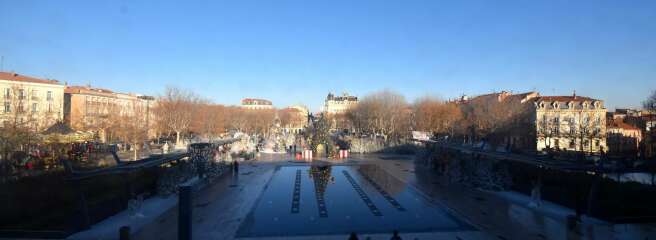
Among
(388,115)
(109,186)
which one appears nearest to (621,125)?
(388,115)

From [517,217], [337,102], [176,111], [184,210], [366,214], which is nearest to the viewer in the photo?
[184,210]

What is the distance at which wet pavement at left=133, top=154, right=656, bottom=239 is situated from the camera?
1379 centimetres

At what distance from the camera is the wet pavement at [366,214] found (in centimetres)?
1379

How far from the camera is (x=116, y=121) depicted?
152 ft

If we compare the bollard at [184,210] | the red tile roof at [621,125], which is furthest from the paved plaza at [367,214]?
the red tile roof at [621,125]

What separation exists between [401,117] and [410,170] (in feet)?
106

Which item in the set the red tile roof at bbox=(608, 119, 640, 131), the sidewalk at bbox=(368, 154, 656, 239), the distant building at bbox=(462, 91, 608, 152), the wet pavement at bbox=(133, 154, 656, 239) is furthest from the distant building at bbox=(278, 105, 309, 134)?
the sidewalk at bbox=(368, 154, 656, 239)

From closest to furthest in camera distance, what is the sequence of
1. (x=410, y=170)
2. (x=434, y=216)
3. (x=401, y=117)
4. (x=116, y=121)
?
(x=434, y=216) → (x=410, y=170) → (x=116, y=121) → (x=401, y=117)

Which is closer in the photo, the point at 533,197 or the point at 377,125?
the point at 533,197

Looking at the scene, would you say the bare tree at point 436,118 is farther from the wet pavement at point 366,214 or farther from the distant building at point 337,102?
the distant building at point 337,102

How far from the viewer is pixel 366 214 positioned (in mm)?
16750

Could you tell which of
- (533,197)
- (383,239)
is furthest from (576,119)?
(383,239)

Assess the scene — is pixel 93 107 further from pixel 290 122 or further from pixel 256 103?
pixel 256 103

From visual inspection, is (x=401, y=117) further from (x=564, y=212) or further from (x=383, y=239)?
(x=383, y=239)
